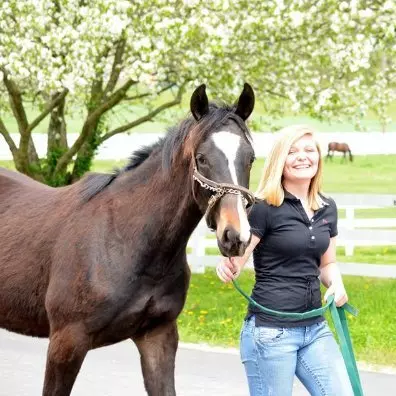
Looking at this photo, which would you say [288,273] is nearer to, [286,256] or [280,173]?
[286,256]

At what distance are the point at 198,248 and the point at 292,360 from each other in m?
8.88

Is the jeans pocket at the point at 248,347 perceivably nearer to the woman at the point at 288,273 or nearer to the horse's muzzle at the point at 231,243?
the woman at the point at 288,273

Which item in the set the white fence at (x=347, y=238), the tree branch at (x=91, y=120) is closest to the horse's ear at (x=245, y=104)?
the white fence at (x=347, y=238)

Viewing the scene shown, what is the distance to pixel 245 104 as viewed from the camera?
17.8 feet

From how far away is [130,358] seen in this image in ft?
29.8

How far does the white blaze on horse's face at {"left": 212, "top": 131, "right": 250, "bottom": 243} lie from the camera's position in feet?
15.8

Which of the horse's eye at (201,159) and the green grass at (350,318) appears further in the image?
the green grass at (350,318)

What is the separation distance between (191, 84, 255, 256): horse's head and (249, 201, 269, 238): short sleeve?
77 mm

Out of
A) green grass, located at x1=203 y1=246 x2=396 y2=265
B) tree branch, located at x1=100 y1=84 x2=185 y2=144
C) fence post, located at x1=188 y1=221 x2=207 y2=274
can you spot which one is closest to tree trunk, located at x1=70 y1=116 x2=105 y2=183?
tree branch, located at x1=100 y1=84 x2=185 y2=144

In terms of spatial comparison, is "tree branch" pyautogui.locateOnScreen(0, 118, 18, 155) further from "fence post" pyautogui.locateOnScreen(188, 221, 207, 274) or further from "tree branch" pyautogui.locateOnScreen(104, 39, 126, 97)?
"fence post" pyautogui.locateOnScreen(188, 221, 207, 274)

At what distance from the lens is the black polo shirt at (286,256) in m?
5.02

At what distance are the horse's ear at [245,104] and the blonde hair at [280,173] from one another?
0.35m

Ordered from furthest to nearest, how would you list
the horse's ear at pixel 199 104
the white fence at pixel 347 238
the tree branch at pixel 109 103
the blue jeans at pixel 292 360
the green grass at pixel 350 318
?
the tree branch at pixel 109 103, the white fence at pixel 347 238, the green grass at pixel 350 318, the horse's ear at pixel 199 104, the blue jeans at pixel 292 360

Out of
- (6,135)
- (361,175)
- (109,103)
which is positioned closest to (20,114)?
(6,135)
